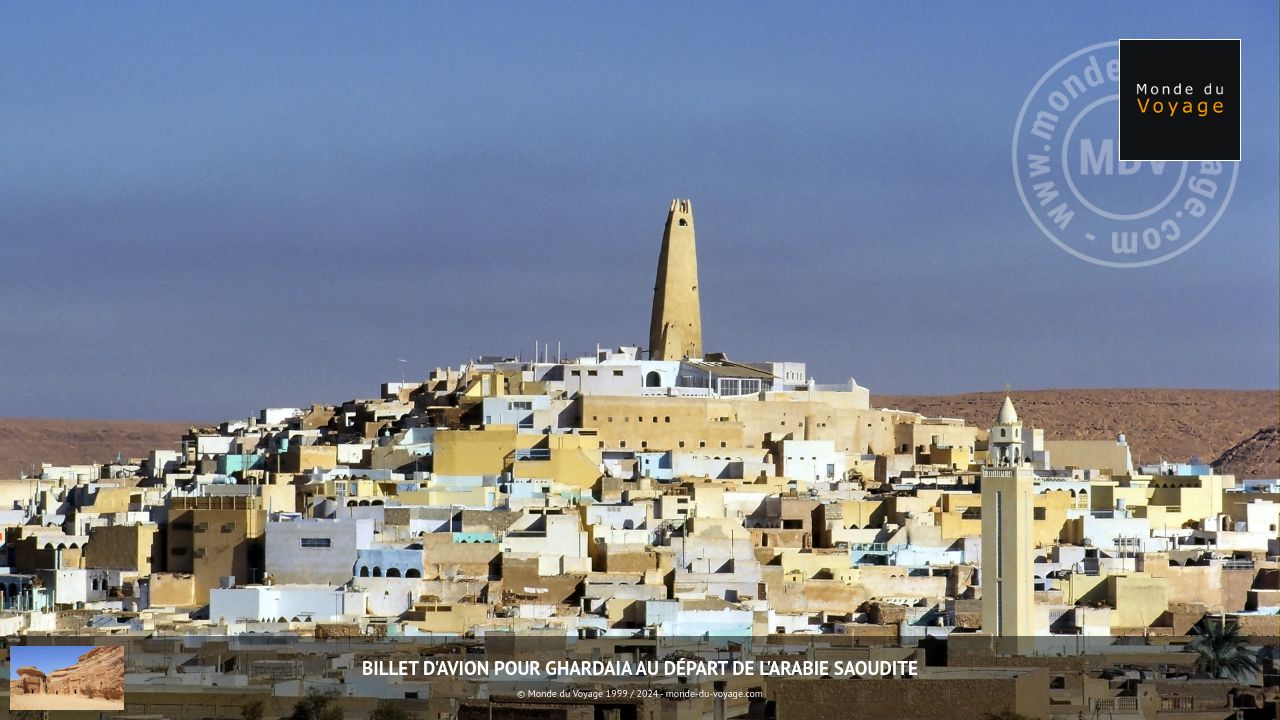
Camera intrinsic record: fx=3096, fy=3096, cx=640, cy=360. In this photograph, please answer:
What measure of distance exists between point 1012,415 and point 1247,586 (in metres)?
6.09

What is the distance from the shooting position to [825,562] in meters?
46.9

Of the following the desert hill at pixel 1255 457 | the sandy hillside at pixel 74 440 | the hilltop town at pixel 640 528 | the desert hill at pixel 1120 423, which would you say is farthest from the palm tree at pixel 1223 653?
the sandy hillside at pixel 74 440

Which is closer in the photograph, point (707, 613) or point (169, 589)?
point (707, 613)

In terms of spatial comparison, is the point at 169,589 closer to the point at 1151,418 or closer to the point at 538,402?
the point at 538,402

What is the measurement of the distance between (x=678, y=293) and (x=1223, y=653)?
28.5 m

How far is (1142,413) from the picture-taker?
11775 centimetres

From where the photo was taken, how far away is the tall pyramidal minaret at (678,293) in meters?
66.4

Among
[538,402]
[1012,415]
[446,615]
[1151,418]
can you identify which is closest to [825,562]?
[1012,415]

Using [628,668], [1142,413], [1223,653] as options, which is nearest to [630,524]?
[1223,653]

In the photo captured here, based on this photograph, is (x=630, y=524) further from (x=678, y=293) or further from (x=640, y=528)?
(x=678, y=293)

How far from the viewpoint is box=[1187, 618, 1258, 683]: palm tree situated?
127 ft

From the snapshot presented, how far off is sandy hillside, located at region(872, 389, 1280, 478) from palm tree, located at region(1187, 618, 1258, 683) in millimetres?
63712

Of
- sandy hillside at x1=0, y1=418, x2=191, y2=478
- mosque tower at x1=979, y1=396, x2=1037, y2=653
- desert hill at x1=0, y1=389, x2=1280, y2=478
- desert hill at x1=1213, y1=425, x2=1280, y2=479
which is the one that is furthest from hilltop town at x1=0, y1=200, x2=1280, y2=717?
sandy hillside at x1=0, y1=418, x2=191, y2=478

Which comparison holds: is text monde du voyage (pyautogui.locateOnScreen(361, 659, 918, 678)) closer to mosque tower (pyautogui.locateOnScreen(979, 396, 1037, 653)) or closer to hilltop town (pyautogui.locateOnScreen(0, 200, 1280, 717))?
hilltop town (pyautogui.locateOnScreen(0, 200, 1280, 717))
